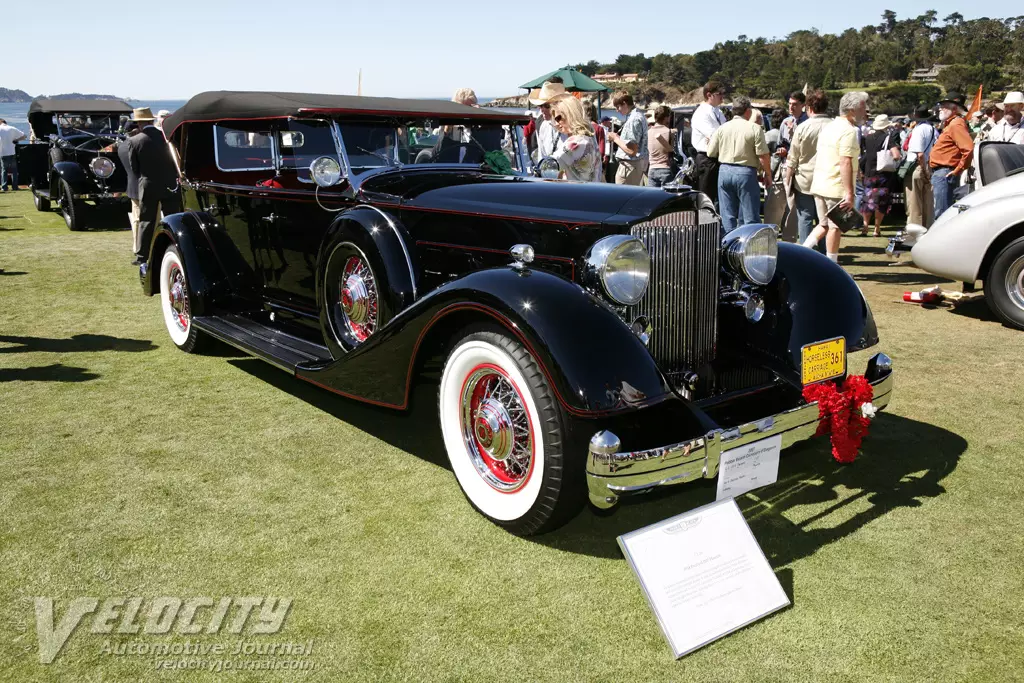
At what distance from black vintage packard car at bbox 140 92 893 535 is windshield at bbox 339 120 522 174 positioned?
0.01m

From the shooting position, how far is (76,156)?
1365 cm

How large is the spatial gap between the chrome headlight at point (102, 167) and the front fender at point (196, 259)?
26.7ft

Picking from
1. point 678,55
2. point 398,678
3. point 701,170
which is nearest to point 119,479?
point 398,678

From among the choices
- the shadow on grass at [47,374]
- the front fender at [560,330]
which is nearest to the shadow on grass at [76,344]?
the shadow on grass at [47,374]

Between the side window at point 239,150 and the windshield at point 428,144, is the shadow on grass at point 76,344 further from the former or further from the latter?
the windshield at point 428,144

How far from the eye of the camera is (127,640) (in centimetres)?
257

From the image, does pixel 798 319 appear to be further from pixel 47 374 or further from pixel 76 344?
pixel 76 344

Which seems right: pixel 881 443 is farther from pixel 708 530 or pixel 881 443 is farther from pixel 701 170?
pixel 701 170

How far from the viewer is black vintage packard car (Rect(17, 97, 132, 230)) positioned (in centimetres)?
1291

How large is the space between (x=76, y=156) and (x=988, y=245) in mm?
13721

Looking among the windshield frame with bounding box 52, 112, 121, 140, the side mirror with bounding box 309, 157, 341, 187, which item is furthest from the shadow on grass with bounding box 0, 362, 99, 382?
the windshield frame with bounding box 52, 112, 121, 140

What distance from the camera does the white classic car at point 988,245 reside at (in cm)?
647

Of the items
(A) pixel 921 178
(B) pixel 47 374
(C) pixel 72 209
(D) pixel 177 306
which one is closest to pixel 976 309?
(A) pixel 921 178

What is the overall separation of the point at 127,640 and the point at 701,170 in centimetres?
834
